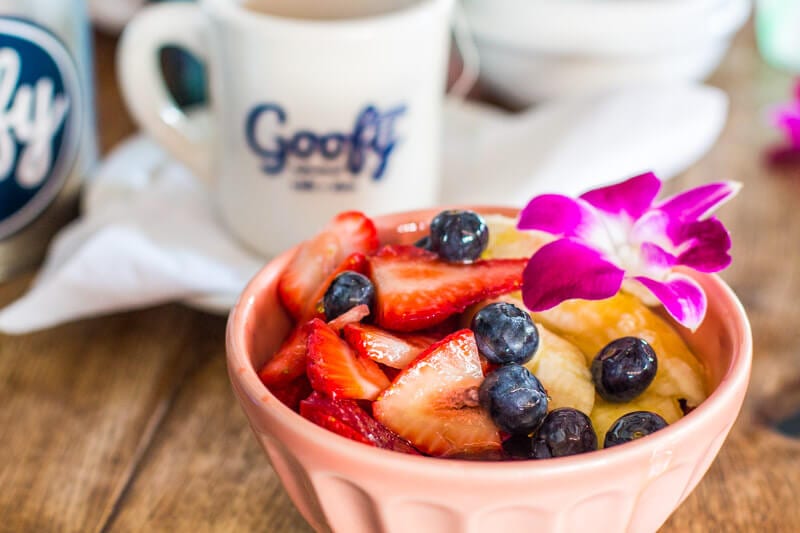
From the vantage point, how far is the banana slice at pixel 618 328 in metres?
0.46

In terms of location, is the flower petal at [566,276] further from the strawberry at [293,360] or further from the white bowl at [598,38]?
the white bowl at [598,38]

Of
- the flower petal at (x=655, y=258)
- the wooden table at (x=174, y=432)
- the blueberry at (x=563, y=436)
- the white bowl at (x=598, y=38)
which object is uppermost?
the flower petal at (x=655, y=258)

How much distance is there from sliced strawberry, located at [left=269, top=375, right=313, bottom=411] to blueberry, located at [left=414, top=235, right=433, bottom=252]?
106 mm

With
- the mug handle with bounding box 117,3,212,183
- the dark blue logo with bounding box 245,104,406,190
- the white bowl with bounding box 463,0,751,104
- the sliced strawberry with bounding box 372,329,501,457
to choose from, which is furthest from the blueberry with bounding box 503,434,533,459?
the white bowl with bounding box 463,0,751,104

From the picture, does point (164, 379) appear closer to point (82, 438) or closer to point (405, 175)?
point (82, 438)

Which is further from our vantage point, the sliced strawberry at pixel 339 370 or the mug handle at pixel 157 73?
the mug handle at pixel 157 73

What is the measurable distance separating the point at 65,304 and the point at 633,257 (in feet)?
1.36

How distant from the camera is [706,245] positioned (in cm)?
48

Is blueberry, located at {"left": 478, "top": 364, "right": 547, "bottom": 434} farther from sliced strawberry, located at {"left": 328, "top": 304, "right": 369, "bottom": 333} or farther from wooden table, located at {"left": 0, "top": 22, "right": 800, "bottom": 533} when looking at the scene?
wooden table, located at {"left": 0, "top": 22, "right": 800, "bottom": 533}

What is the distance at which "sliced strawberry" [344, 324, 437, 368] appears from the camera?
1.42 feet

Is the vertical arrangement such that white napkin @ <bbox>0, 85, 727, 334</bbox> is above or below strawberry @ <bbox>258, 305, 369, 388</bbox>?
below

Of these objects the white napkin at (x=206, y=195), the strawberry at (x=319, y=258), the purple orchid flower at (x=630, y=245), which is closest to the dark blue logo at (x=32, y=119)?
the white napkin at (x=206, y=195)

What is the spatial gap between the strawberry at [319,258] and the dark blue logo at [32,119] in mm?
310

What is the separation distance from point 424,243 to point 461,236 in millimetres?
45
